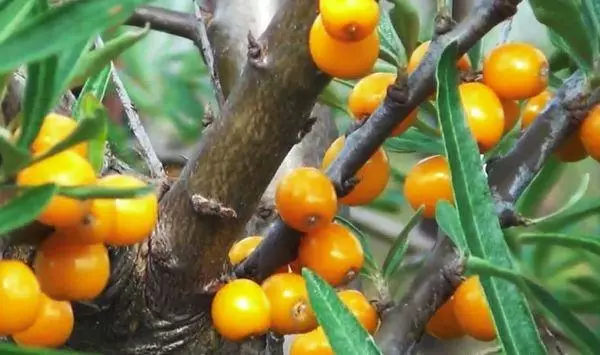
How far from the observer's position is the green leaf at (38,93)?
0.92 feet

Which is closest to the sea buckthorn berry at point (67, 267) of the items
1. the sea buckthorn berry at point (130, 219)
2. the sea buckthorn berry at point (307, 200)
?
the sea buckthorn berry at point (130, 219)

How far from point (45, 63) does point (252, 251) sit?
25 cm

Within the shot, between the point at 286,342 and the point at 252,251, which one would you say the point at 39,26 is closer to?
the point at 252,251

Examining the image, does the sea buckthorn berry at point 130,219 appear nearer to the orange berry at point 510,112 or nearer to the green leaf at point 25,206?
the green leaf at point 25,206

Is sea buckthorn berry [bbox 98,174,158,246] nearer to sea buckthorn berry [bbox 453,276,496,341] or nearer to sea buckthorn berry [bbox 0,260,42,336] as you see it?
sea buckthorn berry [bbox 0,260,42,336]

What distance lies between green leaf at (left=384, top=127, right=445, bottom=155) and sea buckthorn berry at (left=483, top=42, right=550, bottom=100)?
0.18 m

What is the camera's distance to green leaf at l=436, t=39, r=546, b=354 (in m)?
0.33

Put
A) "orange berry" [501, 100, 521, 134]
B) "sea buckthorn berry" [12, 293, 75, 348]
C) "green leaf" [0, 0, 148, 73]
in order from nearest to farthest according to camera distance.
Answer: "green leaf" [0, 0, 148, 73] < "sea buckthorn berry" [12, 293, 75, 348] < "orange berry" [501, 100, 521, 134]

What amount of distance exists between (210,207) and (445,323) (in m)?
0.17

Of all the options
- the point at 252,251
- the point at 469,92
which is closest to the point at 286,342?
the point at 252,251

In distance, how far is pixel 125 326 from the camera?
50cm

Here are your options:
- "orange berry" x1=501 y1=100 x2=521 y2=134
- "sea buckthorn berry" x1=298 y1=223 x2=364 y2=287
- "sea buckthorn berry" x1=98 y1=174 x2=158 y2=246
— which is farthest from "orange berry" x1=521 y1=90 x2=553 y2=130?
"sea buckthorn berry" x1=98 y1=174 x2=158 y2=246

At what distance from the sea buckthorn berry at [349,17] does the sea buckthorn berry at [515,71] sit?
0.09 metres

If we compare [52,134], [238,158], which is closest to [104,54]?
[52,134]
